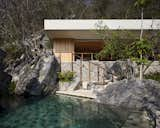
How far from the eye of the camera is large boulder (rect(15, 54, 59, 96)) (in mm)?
16188

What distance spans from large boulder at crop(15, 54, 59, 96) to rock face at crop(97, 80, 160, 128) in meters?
4.69

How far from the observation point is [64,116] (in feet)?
33.6

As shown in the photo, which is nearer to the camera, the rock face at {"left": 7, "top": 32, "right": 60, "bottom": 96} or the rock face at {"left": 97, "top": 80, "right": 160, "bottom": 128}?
the rock face at {"left": 97, "top": 80, "right": 160, "bottom": 128}

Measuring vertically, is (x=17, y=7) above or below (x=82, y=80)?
above

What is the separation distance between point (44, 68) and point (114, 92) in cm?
611

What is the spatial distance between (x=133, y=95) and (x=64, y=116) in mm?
3305

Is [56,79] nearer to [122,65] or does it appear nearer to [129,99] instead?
[122,65]

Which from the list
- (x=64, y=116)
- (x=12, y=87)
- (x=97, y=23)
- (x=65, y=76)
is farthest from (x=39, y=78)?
(x=64, y=116)

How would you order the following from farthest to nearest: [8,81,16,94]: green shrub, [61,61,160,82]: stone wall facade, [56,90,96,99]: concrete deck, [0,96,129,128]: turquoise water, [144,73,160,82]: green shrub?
[61,61,160,82]: stone wall facade < [8,81,16,94]: green shrub < [144,73,160,82]: green shrub < [56,90,96,99]: concrete deck < [0,96,129,128]: turquoise water

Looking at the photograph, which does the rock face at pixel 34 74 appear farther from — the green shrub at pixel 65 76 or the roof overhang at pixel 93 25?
the roof overhang at pixel 93 25

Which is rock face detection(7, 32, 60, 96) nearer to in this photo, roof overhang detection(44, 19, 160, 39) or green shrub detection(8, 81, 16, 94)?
green shrub detection(8, 81, 16, 94)

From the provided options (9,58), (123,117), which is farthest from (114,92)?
(9,58)

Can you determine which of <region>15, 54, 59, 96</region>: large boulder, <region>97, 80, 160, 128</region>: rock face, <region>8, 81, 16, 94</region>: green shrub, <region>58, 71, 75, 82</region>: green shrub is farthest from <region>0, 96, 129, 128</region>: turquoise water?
<region>58, 71, 75, 82</region>: green shrub

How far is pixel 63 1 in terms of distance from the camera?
89.2 ft
